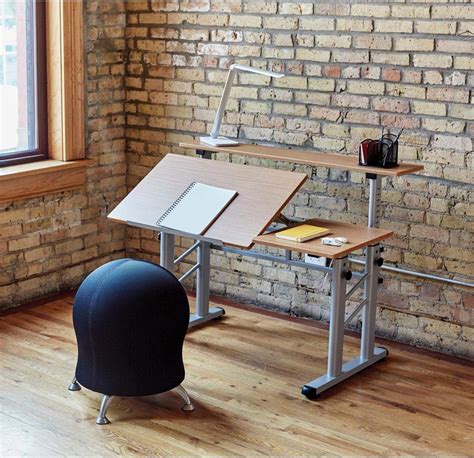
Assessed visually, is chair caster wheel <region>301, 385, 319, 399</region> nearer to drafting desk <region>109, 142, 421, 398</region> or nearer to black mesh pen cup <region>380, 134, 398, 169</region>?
drafting desk <region>109, 142, 421, 398</region>

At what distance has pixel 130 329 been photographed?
157 inches

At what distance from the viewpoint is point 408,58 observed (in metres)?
4.95

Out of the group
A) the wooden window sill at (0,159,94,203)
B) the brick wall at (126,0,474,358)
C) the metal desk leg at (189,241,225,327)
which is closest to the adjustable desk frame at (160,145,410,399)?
the metal desk leg at (189,241,225,327)

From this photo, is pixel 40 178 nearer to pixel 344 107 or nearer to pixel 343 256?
pixel 344 107

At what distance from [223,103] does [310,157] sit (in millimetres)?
→ 622

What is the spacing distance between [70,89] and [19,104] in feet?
1.06

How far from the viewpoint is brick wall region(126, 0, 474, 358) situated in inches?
193

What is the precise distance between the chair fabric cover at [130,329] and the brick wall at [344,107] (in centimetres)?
153

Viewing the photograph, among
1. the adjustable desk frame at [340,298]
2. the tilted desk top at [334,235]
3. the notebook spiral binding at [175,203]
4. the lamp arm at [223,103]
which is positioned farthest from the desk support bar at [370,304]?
the lamp arm at [223,103]

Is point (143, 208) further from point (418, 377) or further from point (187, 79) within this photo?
point (418, 377)

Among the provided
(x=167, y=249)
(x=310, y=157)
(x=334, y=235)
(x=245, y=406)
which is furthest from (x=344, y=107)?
(x=245, y=406)

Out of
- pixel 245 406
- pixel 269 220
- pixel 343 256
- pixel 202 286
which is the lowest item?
pixel 245 406

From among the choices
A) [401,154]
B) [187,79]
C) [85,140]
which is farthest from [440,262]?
[85,140]

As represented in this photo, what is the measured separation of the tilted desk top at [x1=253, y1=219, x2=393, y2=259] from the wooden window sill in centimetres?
169
